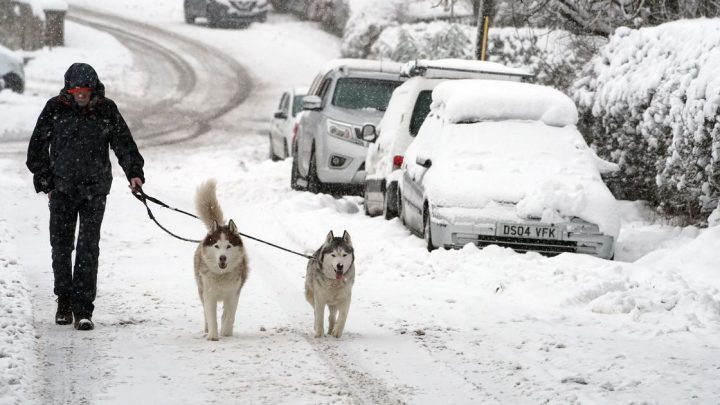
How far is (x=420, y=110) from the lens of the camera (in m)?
15.1

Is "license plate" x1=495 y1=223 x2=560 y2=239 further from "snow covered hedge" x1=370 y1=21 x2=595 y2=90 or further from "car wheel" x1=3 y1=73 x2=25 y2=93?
"car wheel" x1=3 y1=73 x2=25 y2=93

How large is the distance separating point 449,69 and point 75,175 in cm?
798

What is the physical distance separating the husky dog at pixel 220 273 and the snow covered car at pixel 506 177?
12.1 feet

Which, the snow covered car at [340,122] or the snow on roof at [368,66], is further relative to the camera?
the snow on roof at [368,66]

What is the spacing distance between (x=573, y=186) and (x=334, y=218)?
416cm

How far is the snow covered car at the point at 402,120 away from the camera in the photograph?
1481 centimetres

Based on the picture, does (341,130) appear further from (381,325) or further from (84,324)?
(84,324)

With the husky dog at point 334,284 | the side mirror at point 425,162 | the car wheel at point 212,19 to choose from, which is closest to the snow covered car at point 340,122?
the side mirror at point 425,162

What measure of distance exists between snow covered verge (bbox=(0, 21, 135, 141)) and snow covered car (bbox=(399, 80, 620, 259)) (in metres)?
16.1

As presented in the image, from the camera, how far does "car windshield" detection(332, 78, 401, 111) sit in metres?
18.0

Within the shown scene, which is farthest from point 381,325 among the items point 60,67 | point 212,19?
point 212,19

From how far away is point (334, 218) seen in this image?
15.0 metres

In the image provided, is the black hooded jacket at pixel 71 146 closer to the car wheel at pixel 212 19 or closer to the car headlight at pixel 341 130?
the car headlight at pixel 341 130

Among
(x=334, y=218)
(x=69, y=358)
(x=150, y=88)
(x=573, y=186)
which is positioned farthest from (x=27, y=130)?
(x=69, y=358)
